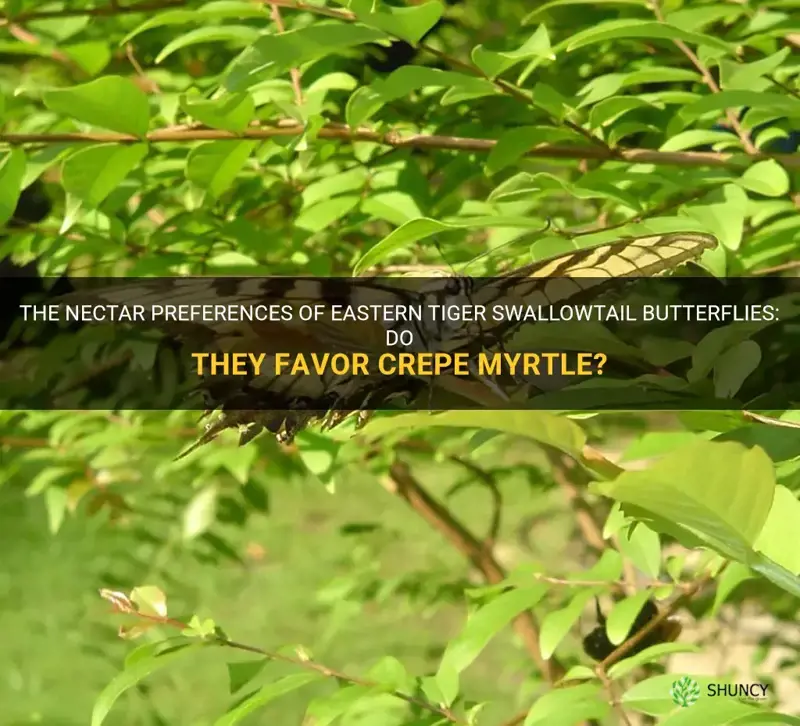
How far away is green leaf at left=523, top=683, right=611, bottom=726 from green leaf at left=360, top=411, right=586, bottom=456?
0.23 meters

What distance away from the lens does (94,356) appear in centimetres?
63

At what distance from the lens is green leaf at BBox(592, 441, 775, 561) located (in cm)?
21

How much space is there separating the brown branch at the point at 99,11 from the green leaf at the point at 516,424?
1.50 ft

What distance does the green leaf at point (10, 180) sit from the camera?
0.43 metres

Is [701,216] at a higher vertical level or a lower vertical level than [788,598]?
higher

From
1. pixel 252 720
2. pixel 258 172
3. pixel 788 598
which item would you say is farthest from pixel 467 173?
pixel 252 720

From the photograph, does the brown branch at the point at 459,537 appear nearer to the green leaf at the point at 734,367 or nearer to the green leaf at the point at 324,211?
the green leaf at the point at 324,211

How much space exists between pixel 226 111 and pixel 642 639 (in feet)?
1.43

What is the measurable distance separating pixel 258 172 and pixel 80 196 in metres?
0.17

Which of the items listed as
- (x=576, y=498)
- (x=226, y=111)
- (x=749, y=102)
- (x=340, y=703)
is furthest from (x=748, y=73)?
(x=576, y=498)

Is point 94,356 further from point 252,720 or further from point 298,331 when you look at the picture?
point 252,720

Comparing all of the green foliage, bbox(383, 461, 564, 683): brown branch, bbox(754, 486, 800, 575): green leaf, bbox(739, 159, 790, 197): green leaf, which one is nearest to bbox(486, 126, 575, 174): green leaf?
the green foliage

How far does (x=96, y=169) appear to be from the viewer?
44cm

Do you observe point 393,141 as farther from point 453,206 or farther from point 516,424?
point 516,424
